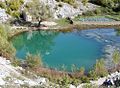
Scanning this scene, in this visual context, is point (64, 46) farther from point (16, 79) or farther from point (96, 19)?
point (16, 79)

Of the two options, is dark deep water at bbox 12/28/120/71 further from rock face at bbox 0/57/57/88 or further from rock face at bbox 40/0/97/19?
rock face at bbox 40/0/97/19

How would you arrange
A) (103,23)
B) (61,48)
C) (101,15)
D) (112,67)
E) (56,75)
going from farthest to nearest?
(101,15) → (103,23) → (61,48) → (112,67) → (56,75)

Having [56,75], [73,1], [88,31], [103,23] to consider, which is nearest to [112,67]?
[56,75]

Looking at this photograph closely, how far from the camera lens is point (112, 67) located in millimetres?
50344

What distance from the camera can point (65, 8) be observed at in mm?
83312

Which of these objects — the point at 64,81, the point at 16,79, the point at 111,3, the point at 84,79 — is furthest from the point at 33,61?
the point at 111,3

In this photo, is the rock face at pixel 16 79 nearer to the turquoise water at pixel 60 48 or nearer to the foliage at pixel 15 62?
the foliage at pixel 15 62

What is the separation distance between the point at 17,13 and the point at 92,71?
1383 inches

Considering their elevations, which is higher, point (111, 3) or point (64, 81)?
point (64, 81)

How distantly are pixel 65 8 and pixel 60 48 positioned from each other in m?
24.1

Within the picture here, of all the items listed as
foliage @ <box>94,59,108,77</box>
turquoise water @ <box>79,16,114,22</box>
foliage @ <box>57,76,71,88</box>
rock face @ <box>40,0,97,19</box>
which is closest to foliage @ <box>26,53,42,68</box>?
foliage @ <box>57,76,71,88</box>

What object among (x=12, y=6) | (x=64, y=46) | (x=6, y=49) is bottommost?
(x=64, y=46)

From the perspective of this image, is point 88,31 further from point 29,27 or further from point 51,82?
point 51,82

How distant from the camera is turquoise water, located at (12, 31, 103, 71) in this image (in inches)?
2111
